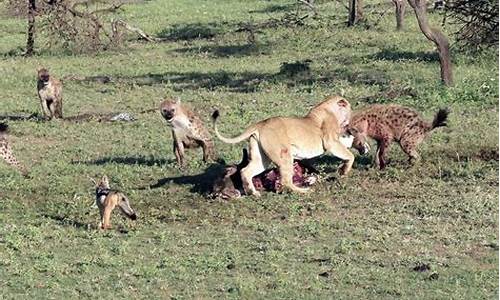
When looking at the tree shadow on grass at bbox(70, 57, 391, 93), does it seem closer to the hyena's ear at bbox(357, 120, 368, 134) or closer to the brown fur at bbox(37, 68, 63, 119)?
the brown fur at bbox(37, 68, 63, 119)

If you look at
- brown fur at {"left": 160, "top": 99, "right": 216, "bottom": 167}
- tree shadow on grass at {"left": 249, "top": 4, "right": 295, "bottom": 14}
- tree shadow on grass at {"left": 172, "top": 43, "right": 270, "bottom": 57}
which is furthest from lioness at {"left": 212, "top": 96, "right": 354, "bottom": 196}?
tree shadow on grass at {"left": 249, "top": 4, "right": 295, "bottom": 14}

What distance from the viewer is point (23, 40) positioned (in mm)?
30266

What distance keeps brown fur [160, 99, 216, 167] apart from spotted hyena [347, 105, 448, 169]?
1.97 m

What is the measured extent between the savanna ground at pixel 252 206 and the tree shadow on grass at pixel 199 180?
0.03 metres

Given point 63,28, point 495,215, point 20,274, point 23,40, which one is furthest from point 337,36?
point 20,274

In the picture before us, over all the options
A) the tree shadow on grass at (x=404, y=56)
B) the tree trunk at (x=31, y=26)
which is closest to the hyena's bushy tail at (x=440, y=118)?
the tree shadow on grass at (x=404, y=56)

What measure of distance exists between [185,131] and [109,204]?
3.20 meters

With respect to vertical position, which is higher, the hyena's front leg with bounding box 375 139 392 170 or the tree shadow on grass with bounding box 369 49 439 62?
Result: the hyena's front leg with bounding box 375 139 392 170

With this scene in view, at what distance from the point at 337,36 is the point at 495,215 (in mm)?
15876

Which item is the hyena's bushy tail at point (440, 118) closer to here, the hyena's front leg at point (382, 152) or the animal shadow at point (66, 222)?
the hyena's front leg at point (382, 152)

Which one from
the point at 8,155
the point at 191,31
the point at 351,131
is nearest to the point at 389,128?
the point at 351,131

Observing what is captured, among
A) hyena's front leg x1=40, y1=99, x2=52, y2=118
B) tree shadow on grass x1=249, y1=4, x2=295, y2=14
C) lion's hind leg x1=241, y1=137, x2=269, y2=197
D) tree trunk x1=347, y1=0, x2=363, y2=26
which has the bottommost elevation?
tree shadow on grass x1=249, y1=4, x2=295, y2=14

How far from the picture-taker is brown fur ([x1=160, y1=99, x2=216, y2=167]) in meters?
13.9

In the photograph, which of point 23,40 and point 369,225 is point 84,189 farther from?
point 23,40
